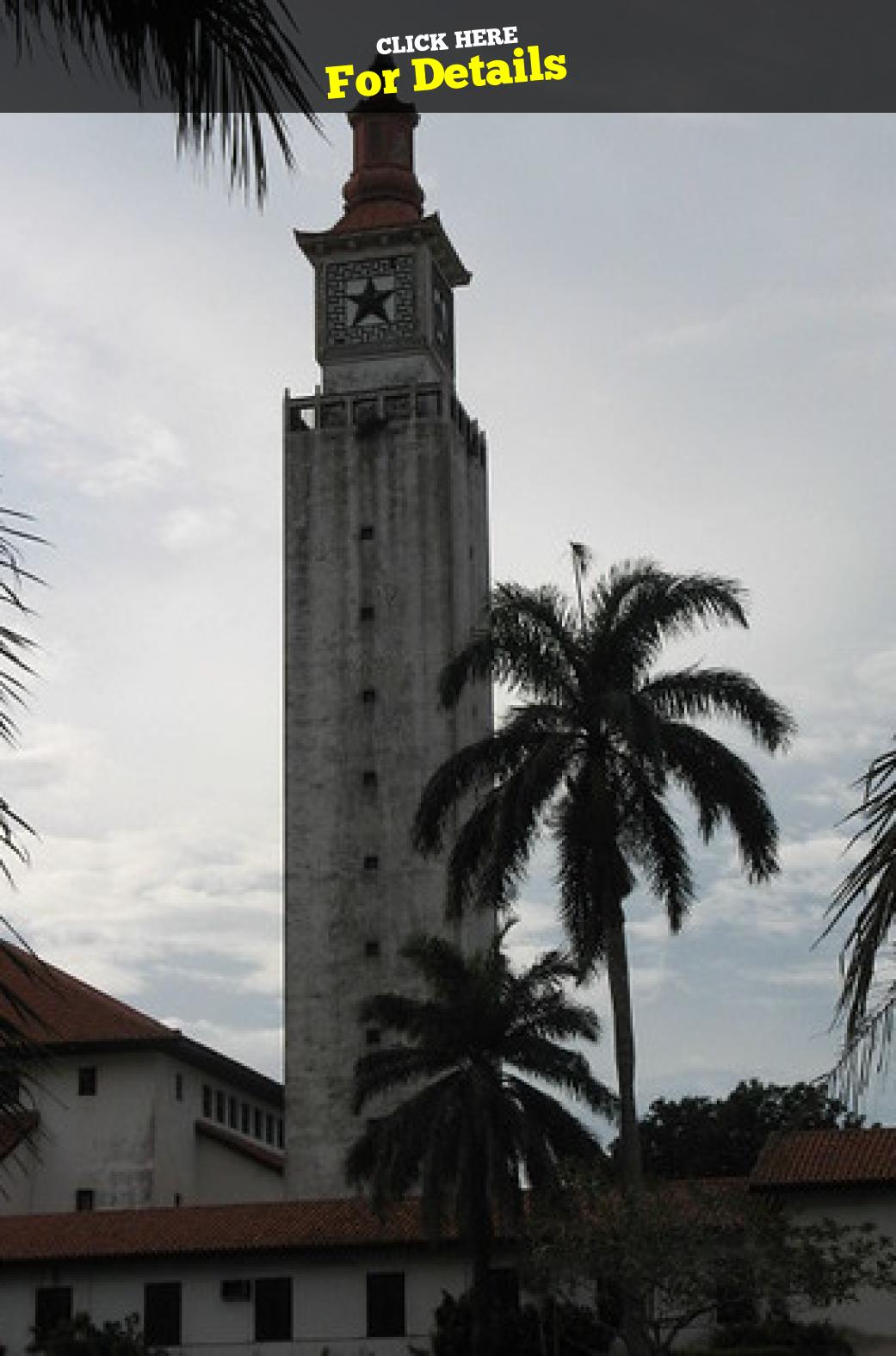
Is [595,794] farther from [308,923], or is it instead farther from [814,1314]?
[308,923]

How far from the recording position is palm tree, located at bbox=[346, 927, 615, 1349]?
137ft

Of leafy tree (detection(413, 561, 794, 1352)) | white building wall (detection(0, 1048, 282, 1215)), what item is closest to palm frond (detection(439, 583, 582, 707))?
leafy tree (detection(413, 561, 794, 1352))

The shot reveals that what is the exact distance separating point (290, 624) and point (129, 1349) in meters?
32.5

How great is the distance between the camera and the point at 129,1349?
153 feet

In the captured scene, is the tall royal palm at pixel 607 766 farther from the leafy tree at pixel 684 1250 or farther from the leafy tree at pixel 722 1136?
the leafy tree at pixel 722 1136

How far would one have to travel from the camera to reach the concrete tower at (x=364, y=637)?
227ft

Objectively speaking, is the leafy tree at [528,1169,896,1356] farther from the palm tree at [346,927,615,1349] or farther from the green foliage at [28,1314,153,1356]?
the green foliage at [28,1314,153,1356]

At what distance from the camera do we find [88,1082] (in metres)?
64.4

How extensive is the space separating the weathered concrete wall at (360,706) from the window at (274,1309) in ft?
55.7

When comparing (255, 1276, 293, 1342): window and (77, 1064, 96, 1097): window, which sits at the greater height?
(77, 1064, 96, 1097): window

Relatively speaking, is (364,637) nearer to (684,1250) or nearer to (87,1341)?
(87,1341)

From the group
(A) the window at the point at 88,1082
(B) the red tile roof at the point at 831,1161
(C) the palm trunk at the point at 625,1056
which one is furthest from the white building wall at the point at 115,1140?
(C) the palm trunk at the point at 625,1056

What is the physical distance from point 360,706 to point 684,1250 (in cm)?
3957

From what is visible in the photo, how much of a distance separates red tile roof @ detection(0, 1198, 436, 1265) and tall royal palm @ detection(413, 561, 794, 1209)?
13.7m
